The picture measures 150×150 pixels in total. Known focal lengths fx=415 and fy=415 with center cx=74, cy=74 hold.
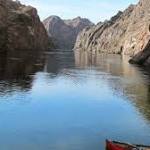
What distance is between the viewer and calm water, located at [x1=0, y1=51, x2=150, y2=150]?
54.8 metres

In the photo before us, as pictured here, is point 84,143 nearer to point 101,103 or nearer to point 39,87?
point 101,103

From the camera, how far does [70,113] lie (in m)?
71.8

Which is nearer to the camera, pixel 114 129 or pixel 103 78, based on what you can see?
pixel 114 129

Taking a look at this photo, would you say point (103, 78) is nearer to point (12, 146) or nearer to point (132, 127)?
point (132, 127)

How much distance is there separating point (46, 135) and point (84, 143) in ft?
19.9

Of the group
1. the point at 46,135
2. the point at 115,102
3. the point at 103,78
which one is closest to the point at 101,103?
the point at 115,102

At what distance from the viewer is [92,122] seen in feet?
215

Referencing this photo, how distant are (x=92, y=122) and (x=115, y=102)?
19621mm

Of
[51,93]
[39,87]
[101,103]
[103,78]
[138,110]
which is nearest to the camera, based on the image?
[138,110]

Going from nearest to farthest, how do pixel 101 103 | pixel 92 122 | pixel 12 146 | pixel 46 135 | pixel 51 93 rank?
pixel 12 146
pixel 46 135
pixel 92 122
pixel 101 103
pixel 51 93

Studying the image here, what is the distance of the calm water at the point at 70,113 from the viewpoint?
54844 millimetres

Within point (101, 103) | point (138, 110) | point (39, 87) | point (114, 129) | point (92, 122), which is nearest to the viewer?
point (114, 129)

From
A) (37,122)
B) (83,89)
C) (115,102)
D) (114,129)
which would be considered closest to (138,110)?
(115,102)

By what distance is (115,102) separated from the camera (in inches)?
3317
